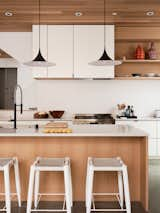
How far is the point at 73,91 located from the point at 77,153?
258 centimetres

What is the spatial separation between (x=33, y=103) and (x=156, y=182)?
9.31ft

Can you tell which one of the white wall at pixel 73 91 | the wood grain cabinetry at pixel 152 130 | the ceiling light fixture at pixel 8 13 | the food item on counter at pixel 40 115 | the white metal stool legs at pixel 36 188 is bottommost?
the white metal stool legs at pixel 36 188

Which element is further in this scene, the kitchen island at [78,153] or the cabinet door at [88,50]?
the cabinet door at [88,50]

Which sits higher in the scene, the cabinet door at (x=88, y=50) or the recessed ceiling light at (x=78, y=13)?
the recessed ceiling light at (x=78, y=13)

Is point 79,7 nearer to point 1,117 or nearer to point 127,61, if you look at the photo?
point 127,61

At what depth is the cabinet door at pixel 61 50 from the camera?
17.4 ft

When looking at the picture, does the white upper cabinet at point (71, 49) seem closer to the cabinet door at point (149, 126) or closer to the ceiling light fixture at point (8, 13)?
the ceiling light fixture at point (8, 13)

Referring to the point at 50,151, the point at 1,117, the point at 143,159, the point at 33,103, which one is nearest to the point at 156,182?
the point at 143,159

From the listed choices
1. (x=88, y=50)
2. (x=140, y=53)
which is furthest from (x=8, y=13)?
(x=140, y=53)

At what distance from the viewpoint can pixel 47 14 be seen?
4805 mm

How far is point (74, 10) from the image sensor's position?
4625 millimetres

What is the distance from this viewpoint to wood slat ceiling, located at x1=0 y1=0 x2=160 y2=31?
14.1 feet

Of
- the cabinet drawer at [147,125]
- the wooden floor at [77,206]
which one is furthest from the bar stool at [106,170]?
the cabinet drawer at [147,125]

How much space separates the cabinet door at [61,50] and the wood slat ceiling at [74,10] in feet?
0.52
